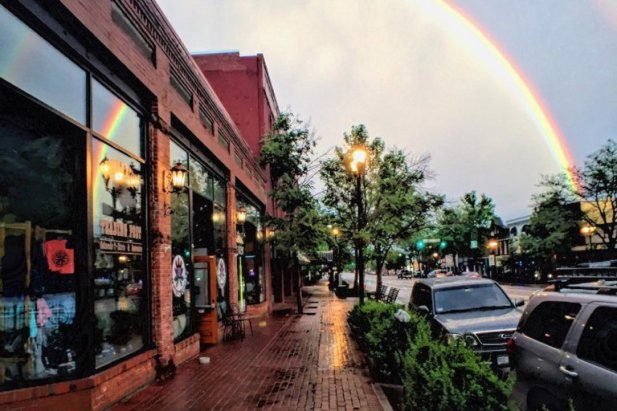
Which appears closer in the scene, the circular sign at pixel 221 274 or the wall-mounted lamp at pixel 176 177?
the wall-mounted lamp at pixel 176 177

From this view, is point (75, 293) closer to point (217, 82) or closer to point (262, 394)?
point (262, 394)

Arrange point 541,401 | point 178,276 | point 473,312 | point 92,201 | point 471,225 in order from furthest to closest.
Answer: point 471,225
point 178,276
point 473,312
point 92,201
point 541,401

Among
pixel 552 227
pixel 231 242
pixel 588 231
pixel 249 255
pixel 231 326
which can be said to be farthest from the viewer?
pixel 552 227

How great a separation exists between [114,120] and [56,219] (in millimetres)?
2239

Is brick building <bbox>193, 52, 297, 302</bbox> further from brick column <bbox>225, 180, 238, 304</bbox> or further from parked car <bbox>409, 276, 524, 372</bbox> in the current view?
parked car <bbox>409, 276, 524, 372</bbox>

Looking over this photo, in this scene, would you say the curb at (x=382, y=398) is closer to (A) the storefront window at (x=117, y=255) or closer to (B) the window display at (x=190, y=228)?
(A) the storefront window at (x=117, y=255)

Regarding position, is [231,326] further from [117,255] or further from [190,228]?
[117,255]

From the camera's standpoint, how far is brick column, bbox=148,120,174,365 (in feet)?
29.6

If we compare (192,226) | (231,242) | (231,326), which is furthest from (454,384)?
(231,242)

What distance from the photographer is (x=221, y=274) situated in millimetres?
14875

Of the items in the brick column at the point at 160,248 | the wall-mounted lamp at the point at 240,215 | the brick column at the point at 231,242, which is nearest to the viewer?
the brick column at the point at 160,248

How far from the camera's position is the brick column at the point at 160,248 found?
901cm

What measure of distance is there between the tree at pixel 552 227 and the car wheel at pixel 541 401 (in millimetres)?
44527

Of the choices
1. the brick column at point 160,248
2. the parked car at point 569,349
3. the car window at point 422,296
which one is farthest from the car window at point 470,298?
the brick column at point 160,248
